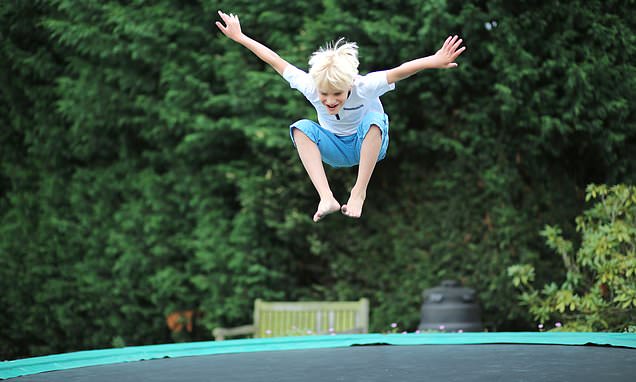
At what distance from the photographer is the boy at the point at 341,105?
287cm

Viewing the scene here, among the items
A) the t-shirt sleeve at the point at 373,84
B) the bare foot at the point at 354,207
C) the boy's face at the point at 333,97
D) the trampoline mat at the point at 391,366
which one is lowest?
the trampoline mat at the point at 391,366

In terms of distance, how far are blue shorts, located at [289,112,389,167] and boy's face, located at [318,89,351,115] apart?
0.62 feet

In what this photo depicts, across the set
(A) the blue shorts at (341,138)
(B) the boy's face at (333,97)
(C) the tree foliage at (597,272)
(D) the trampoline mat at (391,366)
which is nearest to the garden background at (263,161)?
(C) the tree foliage at (597,272)

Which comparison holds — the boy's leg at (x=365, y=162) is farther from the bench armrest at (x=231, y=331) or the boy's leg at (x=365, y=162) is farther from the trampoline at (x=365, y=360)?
the bench armrest at (x=231, y=331)

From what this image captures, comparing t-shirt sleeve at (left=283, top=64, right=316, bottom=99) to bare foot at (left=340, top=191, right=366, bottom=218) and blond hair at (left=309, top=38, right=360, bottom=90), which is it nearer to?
blond hair at (left=309, top=38, right=360, bottom=90)

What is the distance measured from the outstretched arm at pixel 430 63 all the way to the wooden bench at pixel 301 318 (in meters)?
2.48

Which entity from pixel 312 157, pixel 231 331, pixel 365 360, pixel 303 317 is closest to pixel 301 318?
pixel 303 317

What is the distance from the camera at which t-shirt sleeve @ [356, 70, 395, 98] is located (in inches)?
116

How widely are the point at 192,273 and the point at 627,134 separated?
2959 mm

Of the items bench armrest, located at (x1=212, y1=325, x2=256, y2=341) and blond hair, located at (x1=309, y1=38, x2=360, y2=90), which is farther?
bench armrest, located at (x1=212, y1=325, x2=256, y2=341)

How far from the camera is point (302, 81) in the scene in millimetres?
3016

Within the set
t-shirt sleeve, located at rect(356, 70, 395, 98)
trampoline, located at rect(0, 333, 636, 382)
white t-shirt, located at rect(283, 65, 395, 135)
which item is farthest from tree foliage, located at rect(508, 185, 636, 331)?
t-shirt sleeve, located at rect(356, 70, 395, 98)

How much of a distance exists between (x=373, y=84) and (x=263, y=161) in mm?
2836

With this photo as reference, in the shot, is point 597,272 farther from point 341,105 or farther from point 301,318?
point 341,105
